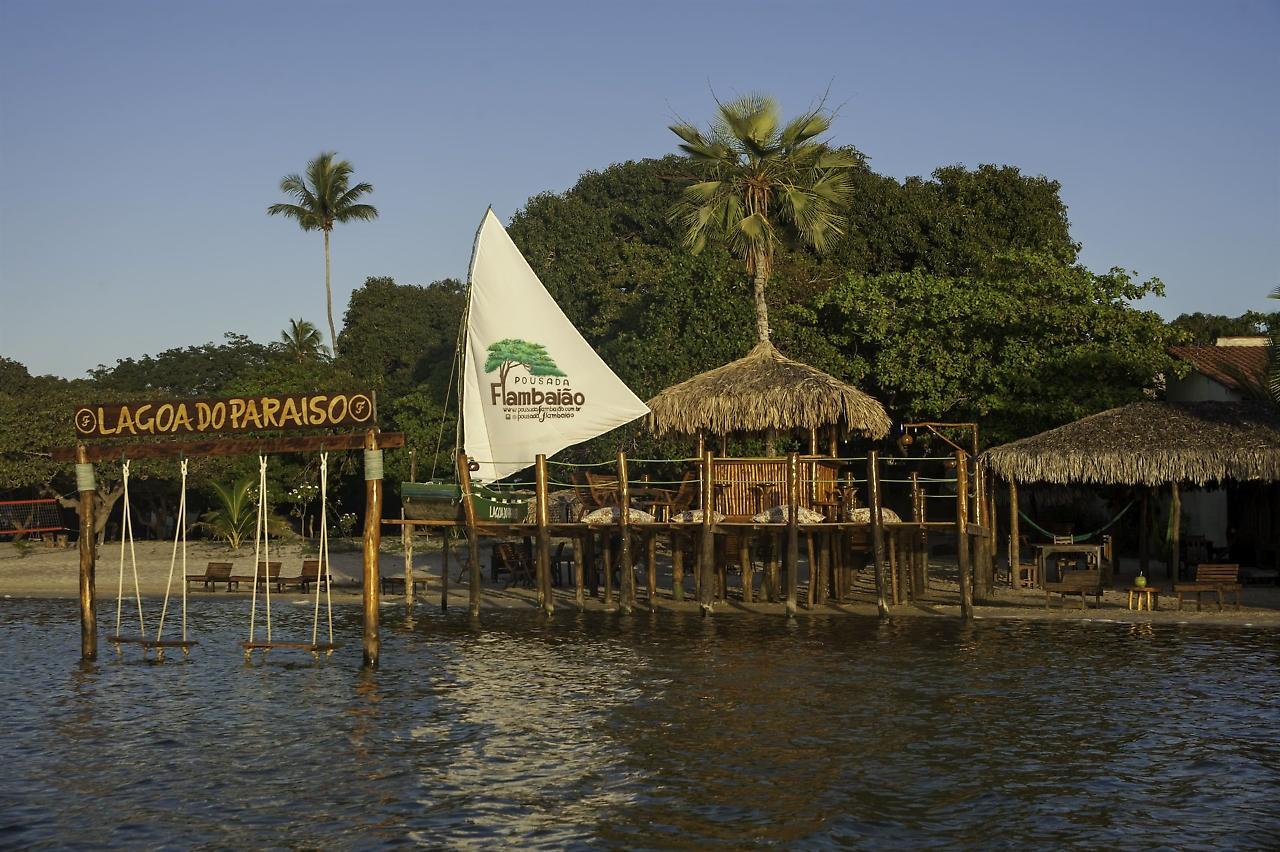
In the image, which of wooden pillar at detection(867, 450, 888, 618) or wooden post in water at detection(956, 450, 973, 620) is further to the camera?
wooden post in water at detection(956, 450, 973, 620)

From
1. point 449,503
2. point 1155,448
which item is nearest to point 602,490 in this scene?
point 449,503

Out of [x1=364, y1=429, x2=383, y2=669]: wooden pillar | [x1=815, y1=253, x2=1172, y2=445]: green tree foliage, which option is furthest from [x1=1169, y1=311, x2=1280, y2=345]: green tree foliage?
[x1=364, y1=429, x2=383, y2=669]: wooden pillar

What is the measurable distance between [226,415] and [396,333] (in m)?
43.3

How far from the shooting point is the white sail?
2558cm

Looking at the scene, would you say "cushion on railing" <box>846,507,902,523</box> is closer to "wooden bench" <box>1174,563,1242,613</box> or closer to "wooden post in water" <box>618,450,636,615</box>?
"wooden post in water" <box>618,450,636,615</box>

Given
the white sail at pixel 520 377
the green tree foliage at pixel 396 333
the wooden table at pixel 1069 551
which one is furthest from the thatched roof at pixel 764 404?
the green tree foliage at pixel 396 333

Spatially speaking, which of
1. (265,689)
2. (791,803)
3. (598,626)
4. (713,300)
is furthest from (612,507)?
(791,803)

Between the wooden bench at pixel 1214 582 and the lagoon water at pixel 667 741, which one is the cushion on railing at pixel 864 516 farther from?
the wooden bench at pixel 1214 582

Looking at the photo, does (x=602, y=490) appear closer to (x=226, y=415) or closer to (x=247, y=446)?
(x=247, y=446)

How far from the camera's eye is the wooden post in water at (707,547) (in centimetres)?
2473

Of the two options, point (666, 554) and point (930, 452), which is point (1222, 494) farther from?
point (666, 554)

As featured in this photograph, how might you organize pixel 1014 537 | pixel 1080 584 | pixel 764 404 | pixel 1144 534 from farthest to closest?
pixel 1144 534
pixel 1014 537
pixel 764 404
pixel 1080 584

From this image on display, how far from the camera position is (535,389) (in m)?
25.7

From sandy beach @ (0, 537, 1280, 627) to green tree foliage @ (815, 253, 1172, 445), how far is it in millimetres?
4168
